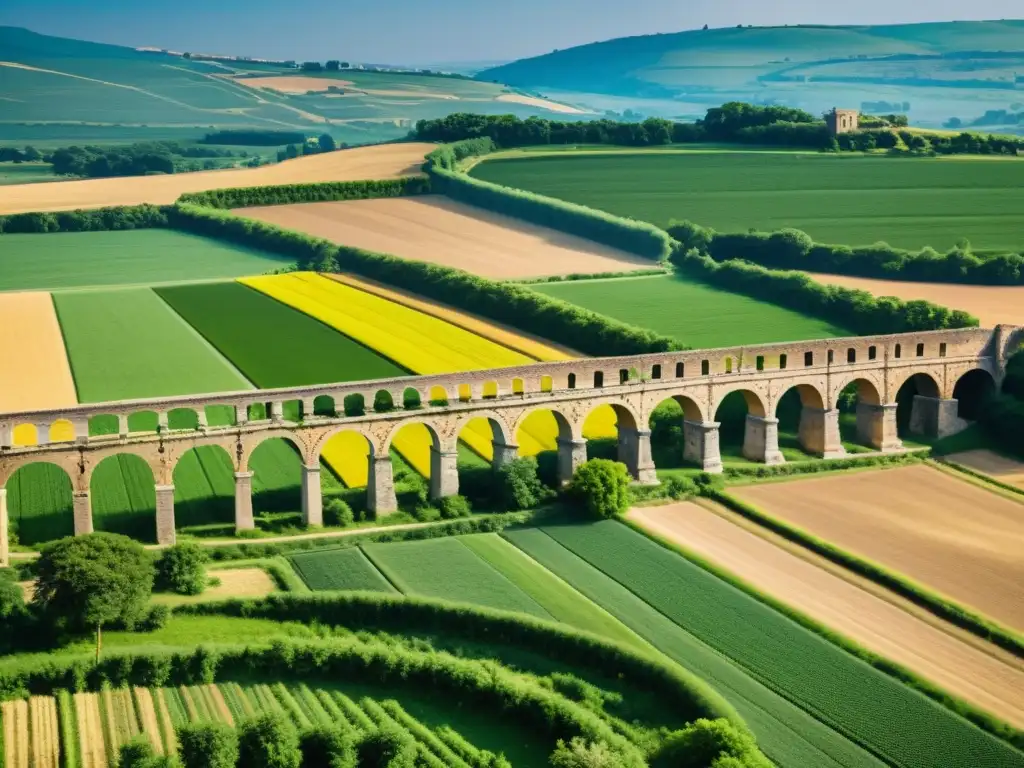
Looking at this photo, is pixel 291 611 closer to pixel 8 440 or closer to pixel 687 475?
pixel 8 440

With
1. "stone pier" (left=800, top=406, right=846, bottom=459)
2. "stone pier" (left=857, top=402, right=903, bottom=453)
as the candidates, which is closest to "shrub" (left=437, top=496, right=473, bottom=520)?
"stone pier" (left=800, top=406, right=846, bottom=459)

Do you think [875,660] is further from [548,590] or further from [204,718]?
A: [204,718]

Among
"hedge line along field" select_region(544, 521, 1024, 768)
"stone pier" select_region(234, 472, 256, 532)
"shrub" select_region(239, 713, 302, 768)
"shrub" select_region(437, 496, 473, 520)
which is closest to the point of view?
"shrub" select_region(239, 713, 302, 768)

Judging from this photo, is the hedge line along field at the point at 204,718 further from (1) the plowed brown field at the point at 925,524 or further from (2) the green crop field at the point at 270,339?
(2) the green crop field at the point at 270,339

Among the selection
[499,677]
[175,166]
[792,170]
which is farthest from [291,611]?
[175,166]

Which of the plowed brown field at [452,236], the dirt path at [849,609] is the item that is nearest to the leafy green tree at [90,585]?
the dirt path at [849,609]

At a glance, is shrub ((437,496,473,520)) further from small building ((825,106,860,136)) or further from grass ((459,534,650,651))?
small building ((825,106,860,136))

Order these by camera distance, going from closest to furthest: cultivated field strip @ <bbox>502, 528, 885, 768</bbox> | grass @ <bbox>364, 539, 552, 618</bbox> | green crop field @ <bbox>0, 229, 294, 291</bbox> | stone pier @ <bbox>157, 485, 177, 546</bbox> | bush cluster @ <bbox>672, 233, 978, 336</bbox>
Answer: cultivated field strip @ <bbox>502, 528, 885, 768</bbox> → grass @ <bbox>364, 539, 552, 618</bbox> → stone pier @ <bbox>157, 485, 177, 546</bbox> → bush cluster @ <bbox>672, 233, 978, 336</bbox> → green crop field @ <bbox>0, 229, 294, 291</bbox>
